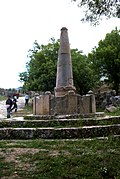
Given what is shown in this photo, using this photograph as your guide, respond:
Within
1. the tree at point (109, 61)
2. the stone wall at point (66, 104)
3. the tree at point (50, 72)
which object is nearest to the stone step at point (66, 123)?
the stone wall at point (66, 104)

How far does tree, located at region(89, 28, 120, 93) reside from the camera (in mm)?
46062

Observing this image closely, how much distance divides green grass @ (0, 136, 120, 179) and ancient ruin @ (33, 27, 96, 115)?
8.30 meters

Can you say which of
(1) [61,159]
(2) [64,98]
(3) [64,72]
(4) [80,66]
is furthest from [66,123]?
(4) [80,66]

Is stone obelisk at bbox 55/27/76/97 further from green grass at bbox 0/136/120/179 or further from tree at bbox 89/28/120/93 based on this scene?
tree at bbox 89/28/120/93

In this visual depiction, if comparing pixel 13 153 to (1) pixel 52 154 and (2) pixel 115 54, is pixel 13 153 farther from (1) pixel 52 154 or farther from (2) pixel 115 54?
(2) pixel 115 54

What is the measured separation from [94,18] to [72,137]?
11.5 ft

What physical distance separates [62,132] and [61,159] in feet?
9.76

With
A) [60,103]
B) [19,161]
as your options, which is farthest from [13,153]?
[60,103]

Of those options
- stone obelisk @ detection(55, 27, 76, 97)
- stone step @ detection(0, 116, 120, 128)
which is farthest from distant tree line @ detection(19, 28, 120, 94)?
stone step @ detection(0, 116, 120, 128)

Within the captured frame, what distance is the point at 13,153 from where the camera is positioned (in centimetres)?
759

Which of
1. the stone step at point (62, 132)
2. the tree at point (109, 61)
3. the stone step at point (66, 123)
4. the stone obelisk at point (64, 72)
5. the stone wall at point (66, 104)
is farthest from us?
the tree at point (109, 61)

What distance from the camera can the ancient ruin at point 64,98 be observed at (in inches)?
680

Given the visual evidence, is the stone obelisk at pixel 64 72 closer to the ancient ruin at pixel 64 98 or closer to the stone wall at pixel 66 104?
the ancient ruin at pixel 64 98

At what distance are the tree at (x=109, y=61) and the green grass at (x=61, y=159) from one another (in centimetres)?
3752
